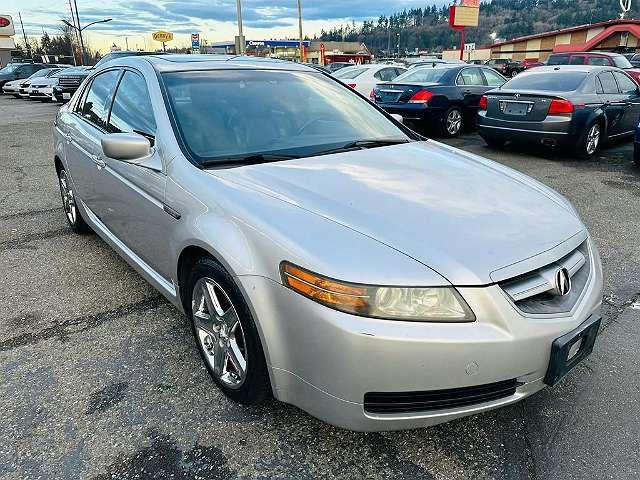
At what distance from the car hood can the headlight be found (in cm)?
9

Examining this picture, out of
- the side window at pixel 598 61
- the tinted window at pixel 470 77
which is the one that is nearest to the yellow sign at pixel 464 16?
the side window at pixel 598 61

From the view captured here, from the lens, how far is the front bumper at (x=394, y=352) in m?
1.75

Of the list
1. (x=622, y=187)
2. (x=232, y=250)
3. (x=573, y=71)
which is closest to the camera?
(x=232, y=250)

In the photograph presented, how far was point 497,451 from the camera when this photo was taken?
2133mm

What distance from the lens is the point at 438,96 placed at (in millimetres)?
10047

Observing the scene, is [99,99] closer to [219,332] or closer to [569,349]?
[219,332]

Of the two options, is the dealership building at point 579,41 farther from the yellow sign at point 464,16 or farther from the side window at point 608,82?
the side window at point 608,82

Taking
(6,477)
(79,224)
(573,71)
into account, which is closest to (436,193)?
(6,477)

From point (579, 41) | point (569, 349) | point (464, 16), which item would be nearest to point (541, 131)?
point (569, 349)

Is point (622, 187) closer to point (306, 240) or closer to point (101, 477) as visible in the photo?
point (306, 240)

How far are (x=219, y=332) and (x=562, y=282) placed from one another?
1523 mm

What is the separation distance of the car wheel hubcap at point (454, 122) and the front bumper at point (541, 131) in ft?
6.55

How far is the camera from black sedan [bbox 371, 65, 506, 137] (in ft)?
32.9

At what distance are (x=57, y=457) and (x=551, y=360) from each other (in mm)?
2034
